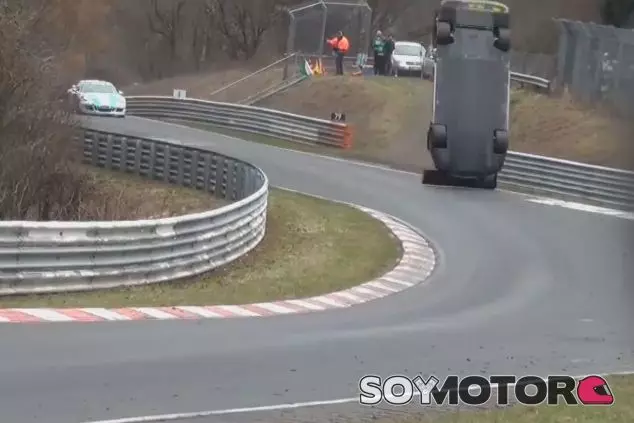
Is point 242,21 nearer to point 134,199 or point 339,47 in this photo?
point 339,47

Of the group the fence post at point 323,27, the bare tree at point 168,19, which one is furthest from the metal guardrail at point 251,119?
the bare tree at point 168,19

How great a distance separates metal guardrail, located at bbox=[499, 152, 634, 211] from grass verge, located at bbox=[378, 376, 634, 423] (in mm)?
18187

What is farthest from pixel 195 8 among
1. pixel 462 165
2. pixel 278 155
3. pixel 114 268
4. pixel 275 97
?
pixel 114 268

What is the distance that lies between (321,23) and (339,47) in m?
2.47

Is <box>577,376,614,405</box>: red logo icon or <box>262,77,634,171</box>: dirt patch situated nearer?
<box>577,376,614,405</box>: red logo icon

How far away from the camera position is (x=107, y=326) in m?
12.1

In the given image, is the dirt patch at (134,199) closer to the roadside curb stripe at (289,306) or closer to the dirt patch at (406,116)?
the roadside curb stripe at (289,306)

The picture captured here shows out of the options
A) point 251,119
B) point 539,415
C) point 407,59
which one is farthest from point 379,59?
point 539,415

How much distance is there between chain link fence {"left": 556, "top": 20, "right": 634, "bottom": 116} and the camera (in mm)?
29184

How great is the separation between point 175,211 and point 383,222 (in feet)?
14.2

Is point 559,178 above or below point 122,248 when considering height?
below

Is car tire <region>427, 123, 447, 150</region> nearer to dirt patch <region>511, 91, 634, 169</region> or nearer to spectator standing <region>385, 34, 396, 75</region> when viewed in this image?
dirt patch <region>511, 91, 634, 169</region>

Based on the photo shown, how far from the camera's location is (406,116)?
4272cm

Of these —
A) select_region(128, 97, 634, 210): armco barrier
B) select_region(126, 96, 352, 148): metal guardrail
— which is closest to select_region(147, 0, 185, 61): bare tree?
select_region(128, 97, 634, 210): armco barrier
